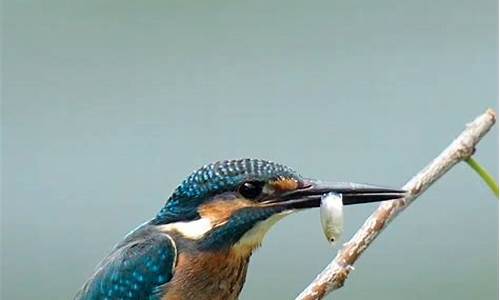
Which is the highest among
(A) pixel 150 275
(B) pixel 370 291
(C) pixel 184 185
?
(C) pixel 184 185

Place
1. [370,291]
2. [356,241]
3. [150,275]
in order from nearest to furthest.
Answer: [356,241]
[150,275]
[370,291]

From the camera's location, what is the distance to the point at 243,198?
228 centimetres

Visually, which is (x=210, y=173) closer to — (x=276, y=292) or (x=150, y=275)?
(x=150, y=275)

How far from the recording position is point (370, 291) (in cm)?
374

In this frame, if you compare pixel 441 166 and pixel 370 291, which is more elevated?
pixel 441 166

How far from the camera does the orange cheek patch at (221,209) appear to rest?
7.46 feet

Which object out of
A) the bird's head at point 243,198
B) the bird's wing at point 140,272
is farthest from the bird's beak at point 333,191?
the bird's wing at point 140,272

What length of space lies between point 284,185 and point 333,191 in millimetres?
90

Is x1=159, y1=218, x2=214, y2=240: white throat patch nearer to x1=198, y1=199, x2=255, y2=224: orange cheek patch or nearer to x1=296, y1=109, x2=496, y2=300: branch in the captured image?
x1=198, y1=199, x2=255, y2=224: orange cheek patch

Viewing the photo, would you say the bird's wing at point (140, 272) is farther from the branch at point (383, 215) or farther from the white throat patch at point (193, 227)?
the branch at point (383, 215)

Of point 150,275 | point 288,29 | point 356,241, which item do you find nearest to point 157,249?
point 150,275

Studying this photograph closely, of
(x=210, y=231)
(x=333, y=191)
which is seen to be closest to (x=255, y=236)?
(x=210, y=231)

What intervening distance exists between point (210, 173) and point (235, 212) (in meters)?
0.09

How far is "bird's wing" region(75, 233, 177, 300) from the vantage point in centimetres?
239
